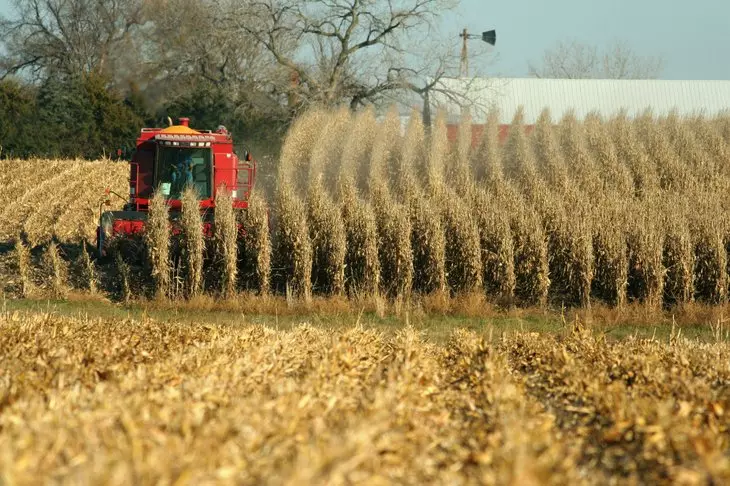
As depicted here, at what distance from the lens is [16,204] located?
28828 millimetres

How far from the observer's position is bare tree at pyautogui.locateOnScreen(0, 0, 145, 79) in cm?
5304

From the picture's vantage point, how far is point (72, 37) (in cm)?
5447

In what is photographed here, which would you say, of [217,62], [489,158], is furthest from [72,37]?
[489,158]

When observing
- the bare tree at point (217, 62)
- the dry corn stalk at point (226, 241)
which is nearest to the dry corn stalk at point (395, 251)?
the dry corn stalk at point (226, 241)

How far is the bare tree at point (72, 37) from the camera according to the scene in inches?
2088

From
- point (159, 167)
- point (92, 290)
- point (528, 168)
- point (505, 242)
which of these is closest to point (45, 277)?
point (92, 290)

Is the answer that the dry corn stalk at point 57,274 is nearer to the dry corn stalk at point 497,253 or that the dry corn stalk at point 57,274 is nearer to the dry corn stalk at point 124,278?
the dry corn stalk at point 124,278

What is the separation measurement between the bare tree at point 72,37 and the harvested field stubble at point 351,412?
46346 millimetres

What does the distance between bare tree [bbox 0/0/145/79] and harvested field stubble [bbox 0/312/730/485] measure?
46346 mm

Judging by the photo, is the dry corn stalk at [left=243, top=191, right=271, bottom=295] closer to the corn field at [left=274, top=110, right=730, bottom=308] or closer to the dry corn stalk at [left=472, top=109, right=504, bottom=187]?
the corn field at [left=274, top=110, right=730, bottom=308]

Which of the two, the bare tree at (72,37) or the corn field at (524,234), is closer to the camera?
the corn field at (524,234)

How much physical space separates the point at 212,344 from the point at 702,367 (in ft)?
12.4

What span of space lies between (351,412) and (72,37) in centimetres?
5244

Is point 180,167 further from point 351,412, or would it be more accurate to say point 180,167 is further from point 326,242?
point 351,412
